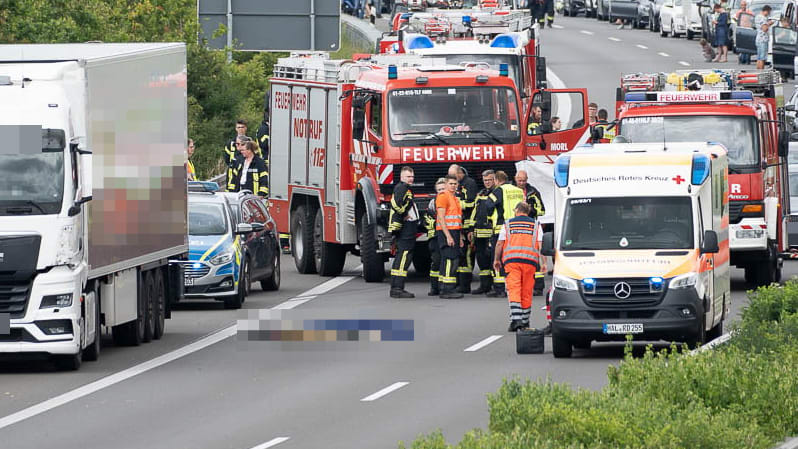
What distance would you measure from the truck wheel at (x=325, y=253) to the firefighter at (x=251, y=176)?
8.55ft

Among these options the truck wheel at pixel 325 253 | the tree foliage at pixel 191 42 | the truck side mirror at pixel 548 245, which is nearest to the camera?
the truck side mirror at pixel 548 245

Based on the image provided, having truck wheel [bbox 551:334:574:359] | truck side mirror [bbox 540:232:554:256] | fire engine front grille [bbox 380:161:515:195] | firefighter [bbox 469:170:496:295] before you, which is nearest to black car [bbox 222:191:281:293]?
fire engine front grille [bbox 380:161:515:195]

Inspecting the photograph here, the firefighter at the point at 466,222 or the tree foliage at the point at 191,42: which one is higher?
the tree foliage at the point at 191,42

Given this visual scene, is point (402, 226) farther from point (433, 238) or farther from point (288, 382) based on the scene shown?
point (288, 382)

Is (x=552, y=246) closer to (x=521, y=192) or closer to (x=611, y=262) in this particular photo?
(x=611, y=262)

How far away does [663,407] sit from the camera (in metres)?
12.6

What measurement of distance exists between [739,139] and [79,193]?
11.8m

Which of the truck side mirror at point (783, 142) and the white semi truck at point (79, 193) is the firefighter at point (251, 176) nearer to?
the truck side mirror at point (783, 142)

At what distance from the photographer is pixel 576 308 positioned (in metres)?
19.4

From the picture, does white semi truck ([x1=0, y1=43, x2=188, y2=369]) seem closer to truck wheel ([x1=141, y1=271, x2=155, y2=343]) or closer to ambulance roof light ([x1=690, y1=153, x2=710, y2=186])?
truck wheel ([x1=141, y1=271, x2=155, y2=343])

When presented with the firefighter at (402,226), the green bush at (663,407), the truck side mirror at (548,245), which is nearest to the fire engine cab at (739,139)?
the firefighter at (402,226)

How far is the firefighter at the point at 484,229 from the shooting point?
26.0 m

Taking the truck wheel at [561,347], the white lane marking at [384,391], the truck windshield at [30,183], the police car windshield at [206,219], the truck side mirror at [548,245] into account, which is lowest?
the white lane marking at [384,391]

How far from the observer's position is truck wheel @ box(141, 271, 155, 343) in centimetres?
2158
